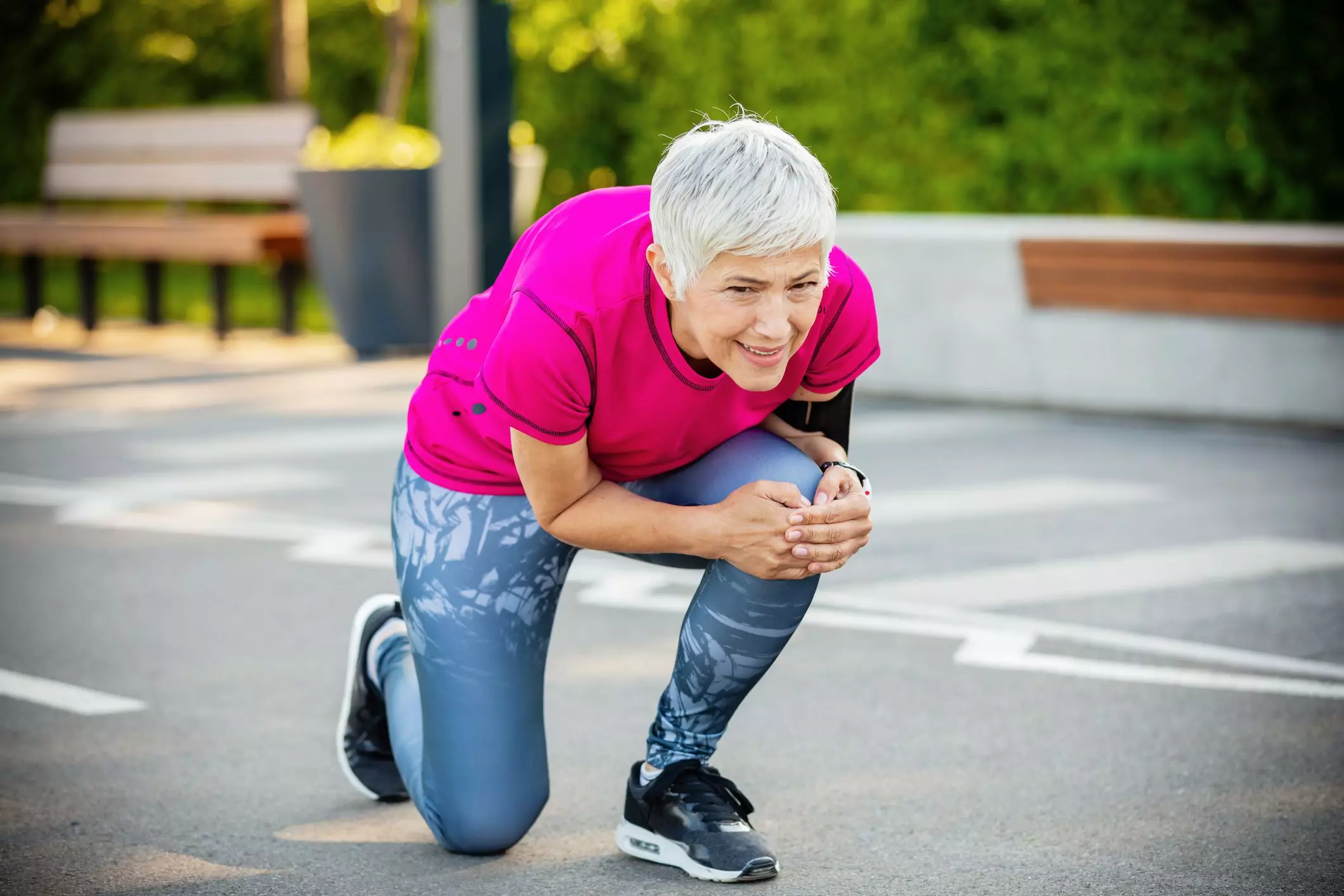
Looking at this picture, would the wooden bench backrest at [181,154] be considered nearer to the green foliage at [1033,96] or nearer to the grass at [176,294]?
the grass at [176,294]

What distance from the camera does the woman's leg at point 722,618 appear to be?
3.46m

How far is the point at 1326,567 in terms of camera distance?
20.3 feet

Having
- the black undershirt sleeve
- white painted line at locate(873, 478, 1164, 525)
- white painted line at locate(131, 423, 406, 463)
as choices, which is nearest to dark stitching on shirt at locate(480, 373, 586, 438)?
the black undershirt sleeve

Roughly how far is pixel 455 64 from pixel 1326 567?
24.7 feet

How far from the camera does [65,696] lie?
474 cm

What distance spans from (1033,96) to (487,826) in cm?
1042

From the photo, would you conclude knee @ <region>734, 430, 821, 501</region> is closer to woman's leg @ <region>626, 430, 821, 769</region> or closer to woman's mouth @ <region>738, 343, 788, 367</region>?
woman's leg @ <region>626, 430, 821, 769</region>

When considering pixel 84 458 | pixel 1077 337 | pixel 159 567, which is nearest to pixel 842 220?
pixel 1077 337

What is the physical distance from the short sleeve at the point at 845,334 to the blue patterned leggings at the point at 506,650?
0.55 ft

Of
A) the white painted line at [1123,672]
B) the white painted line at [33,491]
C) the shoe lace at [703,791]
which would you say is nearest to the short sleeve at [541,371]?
the shoe lace at [703,791]

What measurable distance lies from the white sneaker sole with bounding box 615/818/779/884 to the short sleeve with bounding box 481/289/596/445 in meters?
0.84

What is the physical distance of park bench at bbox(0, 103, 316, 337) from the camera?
1338 centimetres

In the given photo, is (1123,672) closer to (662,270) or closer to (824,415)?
(824,415)

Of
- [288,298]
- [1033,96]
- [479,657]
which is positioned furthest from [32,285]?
[479,657]
